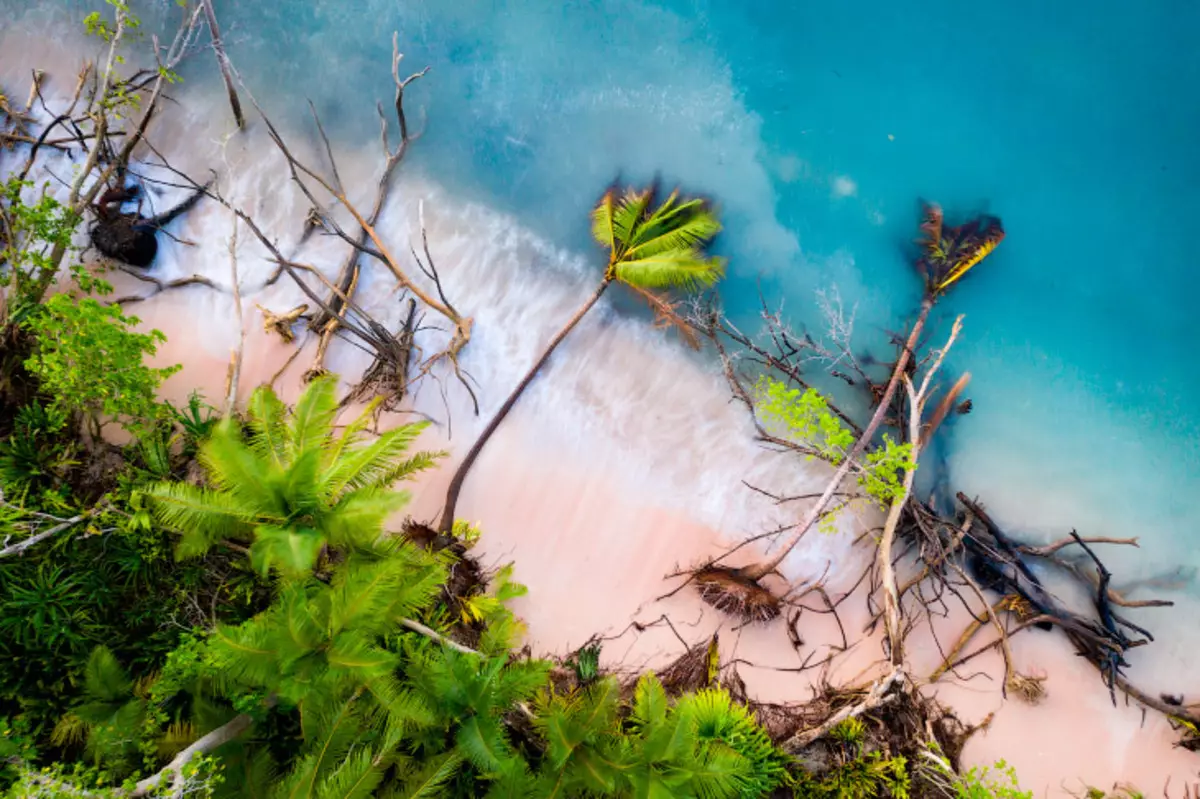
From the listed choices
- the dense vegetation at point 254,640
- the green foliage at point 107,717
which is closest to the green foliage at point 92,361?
the dense vegetation at point 254,640

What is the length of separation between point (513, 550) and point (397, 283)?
3.65 metres

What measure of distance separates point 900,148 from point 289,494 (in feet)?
27.3

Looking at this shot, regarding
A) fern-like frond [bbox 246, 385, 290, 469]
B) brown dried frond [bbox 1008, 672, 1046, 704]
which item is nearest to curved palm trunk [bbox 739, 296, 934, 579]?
brown dried frond [bbox 1008, 672, 1046, 704]

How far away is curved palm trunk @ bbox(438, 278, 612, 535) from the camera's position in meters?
8.08

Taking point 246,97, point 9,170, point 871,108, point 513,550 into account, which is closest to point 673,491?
point 513,550

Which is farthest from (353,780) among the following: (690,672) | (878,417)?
(878,417)

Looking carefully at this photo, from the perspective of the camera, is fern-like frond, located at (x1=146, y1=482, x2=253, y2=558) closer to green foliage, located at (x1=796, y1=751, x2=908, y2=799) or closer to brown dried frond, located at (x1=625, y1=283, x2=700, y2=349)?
brown dried frond, located at (x1=625, y1=283, x2=700, y2=349)

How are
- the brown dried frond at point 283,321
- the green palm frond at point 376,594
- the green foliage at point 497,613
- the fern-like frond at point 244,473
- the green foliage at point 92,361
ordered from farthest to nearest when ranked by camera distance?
the brown dried frond at point 283,321
the green foliage at point 497,613
the green foliage at point 92,361
the green palm frond at point 376,594
the fern-like frond at point 244,473

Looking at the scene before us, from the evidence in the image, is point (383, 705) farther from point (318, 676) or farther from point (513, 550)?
point (513, 550)

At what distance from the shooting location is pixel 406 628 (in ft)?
22.8

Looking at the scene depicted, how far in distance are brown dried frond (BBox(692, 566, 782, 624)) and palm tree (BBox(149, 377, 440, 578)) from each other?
3.97 metres

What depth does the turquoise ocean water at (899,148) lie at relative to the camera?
8656 mm

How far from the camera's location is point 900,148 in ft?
29.1

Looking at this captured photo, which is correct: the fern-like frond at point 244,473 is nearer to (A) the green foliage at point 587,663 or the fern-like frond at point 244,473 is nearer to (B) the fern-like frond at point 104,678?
(B) the fern-like frond at point 104,678
